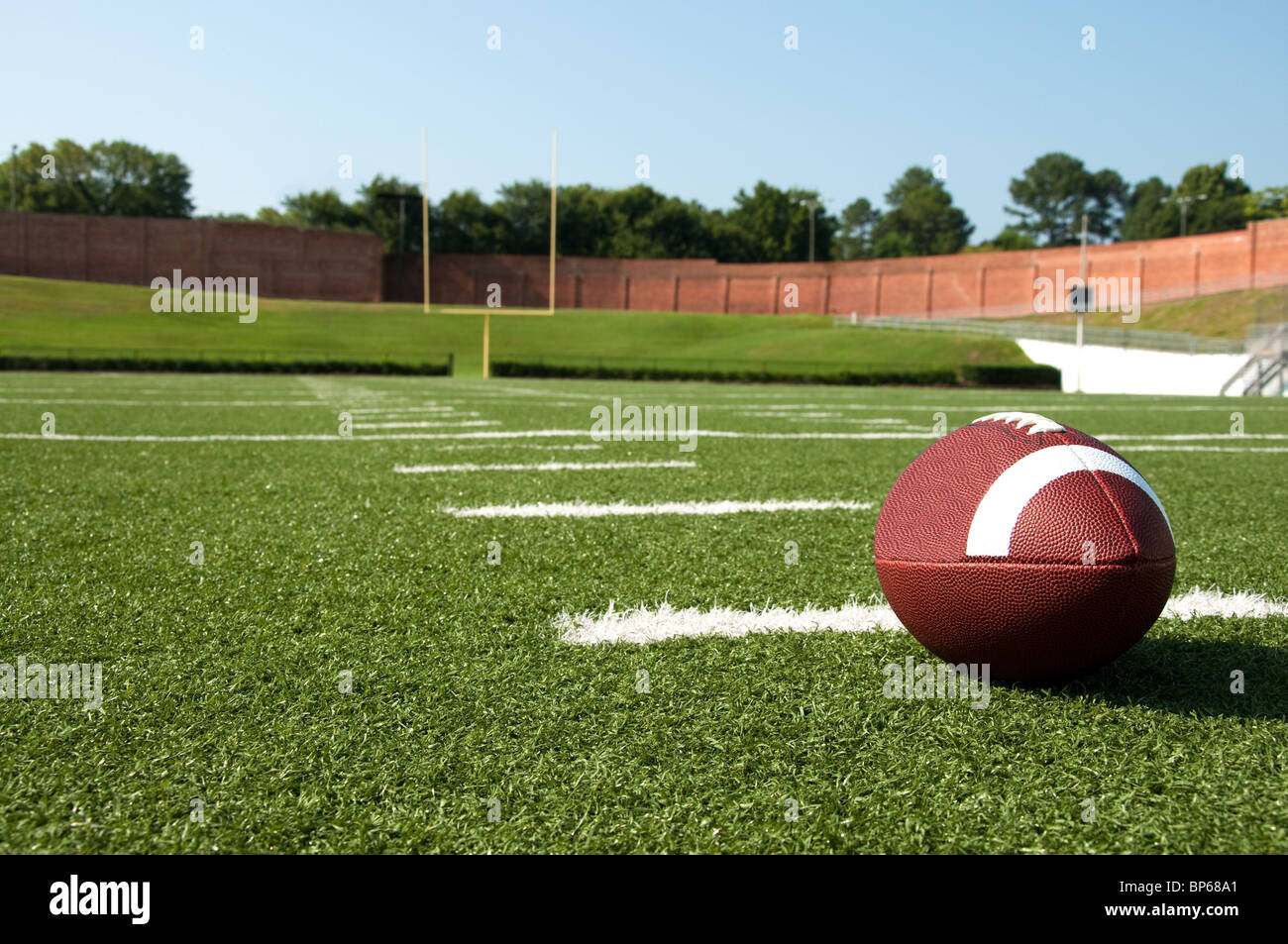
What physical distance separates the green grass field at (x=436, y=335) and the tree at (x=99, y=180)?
950 inches

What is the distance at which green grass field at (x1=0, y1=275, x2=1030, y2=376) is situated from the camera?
148 ft

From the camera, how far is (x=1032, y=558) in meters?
2.43

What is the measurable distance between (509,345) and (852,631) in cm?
5277

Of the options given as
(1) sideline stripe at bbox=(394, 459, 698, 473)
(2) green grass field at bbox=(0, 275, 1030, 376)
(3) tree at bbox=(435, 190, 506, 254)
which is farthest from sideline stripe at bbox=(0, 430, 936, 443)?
(3) tree at bbox=(435, 190, 506, 254)

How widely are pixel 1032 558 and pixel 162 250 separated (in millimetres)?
74413

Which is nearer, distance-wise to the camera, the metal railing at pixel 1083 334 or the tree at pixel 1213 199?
the metal railing at pixel 1083 334

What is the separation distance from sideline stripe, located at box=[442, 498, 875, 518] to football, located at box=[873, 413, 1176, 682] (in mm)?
2480

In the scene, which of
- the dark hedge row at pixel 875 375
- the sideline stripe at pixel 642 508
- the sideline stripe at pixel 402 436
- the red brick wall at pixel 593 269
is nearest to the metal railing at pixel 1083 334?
the dark hedge row at pixel 875 375

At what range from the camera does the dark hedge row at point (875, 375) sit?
33656mm

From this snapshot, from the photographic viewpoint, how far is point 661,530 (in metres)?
4.61

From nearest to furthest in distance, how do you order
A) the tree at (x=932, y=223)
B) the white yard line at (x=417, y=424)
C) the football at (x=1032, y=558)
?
the football at (x=1032, y=558), the white yard line at (x=417, y=424), the tree at (x=932, y=223)

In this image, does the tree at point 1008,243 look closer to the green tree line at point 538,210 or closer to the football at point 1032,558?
the green tree line at point 538,210

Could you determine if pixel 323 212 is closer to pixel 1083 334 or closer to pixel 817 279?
pixel 817 279
